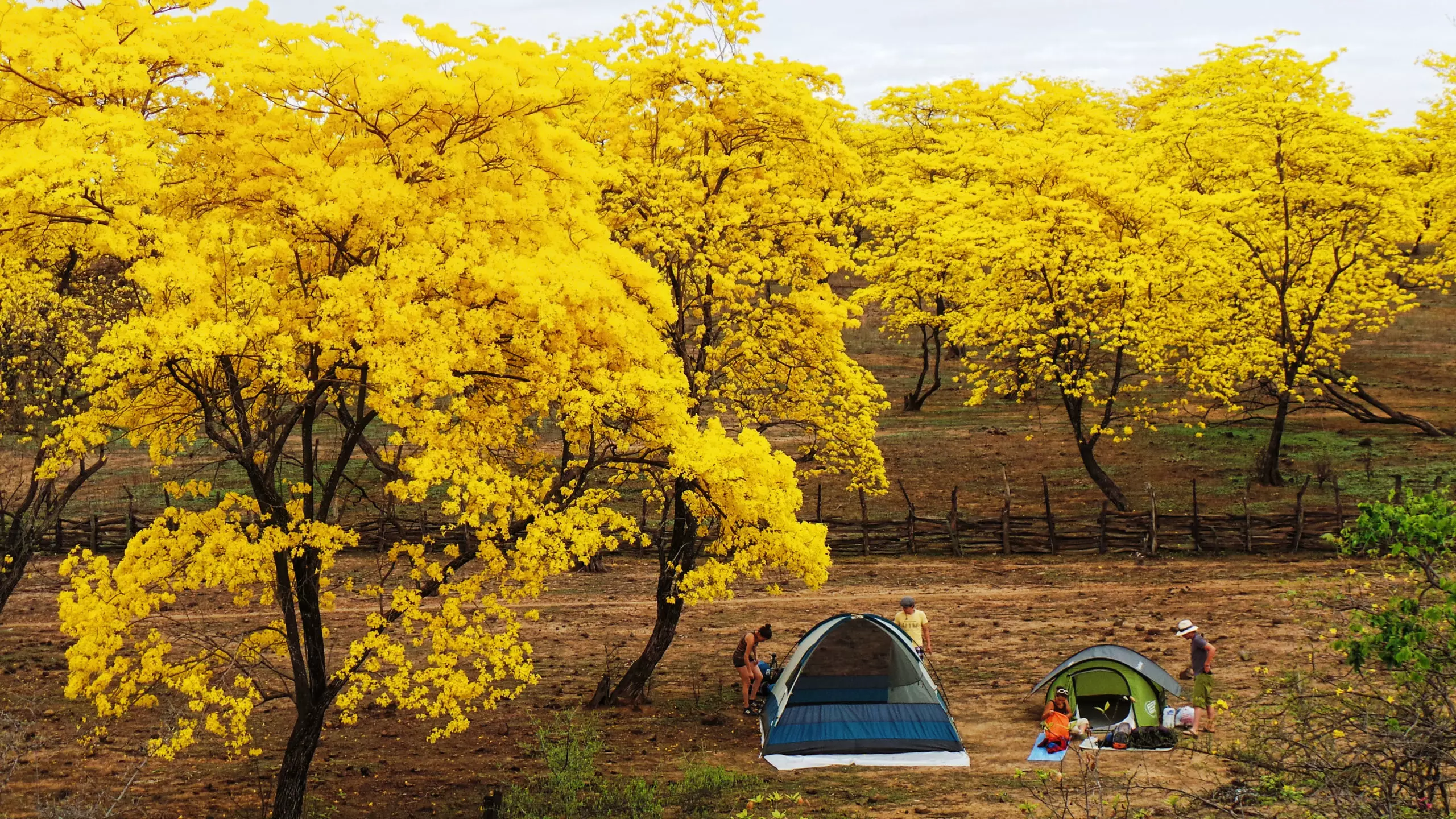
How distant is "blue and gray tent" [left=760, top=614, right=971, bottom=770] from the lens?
13609 millimetres

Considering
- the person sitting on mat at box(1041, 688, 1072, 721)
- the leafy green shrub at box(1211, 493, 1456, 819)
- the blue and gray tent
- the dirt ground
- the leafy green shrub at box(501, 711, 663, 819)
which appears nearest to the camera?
the leafy green shrub at box(1211, 493, 1456, 819)

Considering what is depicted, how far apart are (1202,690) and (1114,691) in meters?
1.16

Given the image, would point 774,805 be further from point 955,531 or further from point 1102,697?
point 955,531

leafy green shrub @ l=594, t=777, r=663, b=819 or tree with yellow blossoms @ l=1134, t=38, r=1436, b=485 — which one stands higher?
tree with yellow blossoms @ l=1134, t=38, r=1436, b=485

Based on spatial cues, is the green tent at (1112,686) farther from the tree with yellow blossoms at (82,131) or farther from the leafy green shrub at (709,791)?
the tree with yellow blossoms at (82,131)

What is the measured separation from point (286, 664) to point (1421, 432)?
2997 cm

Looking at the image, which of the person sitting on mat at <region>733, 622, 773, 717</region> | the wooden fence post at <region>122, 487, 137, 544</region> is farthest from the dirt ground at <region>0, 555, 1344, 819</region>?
the wooden fence post at <region>122, 487, 137, 544</region>

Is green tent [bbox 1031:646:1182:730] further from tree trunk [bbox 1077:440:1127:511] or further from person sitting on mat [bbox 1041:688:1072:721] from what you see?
tree trunk [bbox 1077:440:1127:511]

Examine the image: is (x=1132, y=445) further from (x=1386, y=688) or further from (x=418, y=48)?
(x=418, y=48)

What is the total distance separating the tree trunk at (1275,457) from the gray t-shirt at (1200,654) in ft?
51.9

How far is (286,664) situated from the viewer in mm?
18719

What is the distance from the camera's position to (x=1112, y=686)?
14438mm

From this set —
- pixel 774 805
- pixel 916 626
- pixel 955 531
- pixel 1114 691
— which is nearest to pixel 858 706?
pixel 916 626

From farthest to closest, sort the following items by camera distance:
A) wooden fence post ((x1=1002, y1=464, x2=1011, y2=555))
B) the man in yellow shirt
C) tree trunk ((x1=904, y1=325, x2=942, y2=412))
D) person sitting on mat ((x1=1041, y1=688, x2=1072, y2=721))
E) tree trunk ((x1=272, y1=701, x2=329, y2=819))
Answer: tree trunk ((x1=904, y1=325, x2=942, y2=412)), wooden fence post ((x1=1002, y1=464, x2=1011, y2=555)), the man in yellow shirt, person sitting on mat ((x1=1041, y1=688, x2=1072, y2=721)), tree trunk ((x1=272, y1=701, x2=329, y2=819))
